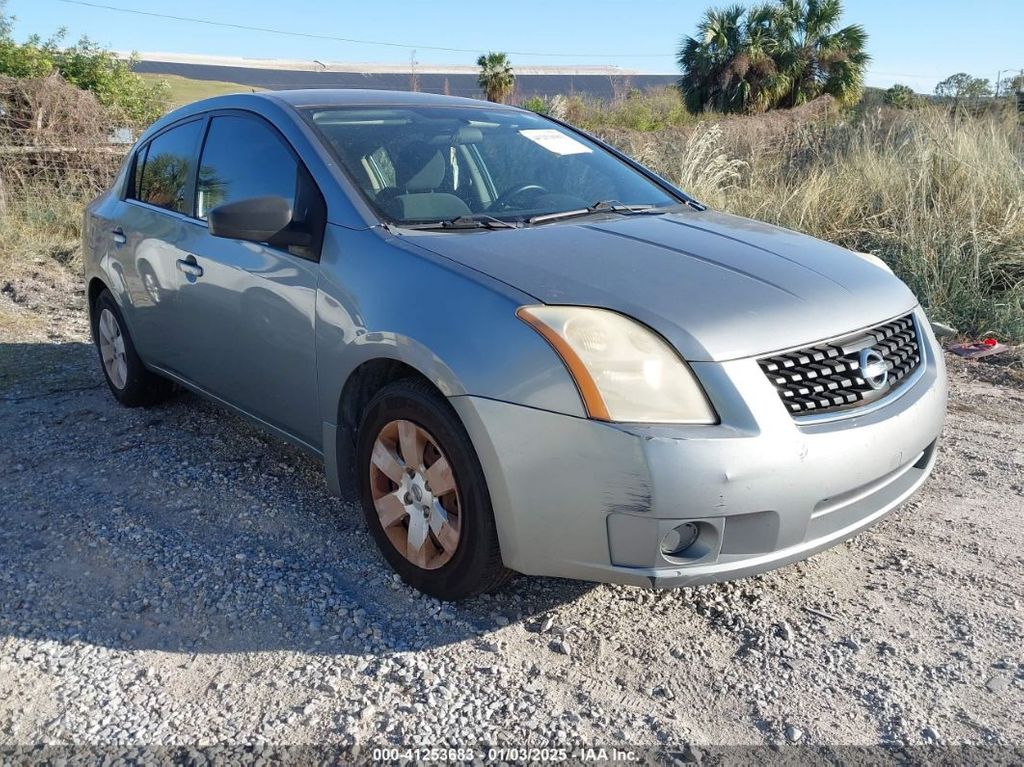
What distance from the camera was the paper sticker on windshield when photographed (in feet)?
12.9

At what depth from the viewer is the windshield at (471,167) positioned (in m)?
3.29

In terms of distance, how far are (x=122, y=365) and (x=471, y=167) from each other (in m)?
2.47

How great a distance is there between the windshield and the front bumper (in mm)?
1060

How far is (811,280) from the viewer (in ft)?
9.21

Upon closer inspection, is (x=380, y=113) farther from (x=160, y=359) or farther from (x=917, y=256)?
(x=917, y=256)

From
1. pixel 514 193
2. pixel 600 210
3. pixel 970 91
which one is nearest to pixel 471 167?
pixel 514 193

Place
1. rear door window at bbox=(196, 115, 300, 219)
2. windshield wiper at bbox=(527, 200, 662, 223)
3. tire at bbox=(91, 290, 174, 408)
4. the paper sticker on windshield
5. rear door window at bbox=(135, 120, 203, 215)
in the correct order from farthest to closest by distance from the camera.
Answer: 1. tire at bbox=(91, 290, 174, 408)
2. rear door window at bbox=(135, 120, 203, 215)
3. the paper sticker on windshield
4. rear door window at bbox=(196, 115, 300, 219)
5. windshield wiper at bbox=(527, 200, 662, 223)

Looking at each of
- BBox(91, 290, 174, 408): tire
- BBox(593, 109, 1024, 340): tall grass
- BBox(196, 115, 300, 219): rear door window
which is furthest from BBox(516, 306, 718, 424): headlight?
BBox(593, 109, 1024, 340): tall grass

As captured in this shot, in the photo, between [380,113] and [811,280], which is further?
[380,113]

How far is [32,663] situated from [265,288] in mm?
1465

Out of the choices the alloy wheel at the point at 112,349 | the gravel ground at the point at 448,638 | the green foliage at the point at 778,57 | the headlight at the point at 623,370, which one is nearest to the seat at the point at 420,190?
the headlight at the point at 623,370

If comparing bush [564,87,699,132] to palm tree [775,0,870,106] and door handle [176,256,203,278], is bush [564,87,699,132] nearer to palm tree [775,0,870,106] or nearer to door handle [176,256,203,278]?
palm tree [775,0,870,106]

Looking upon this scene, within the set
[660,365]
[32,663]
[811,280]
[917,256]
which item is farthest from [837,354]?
[917,256]

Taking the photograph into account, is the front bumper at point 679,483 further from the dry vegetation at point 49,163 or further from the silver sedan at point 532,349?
the dry vegetation at point 49,163
